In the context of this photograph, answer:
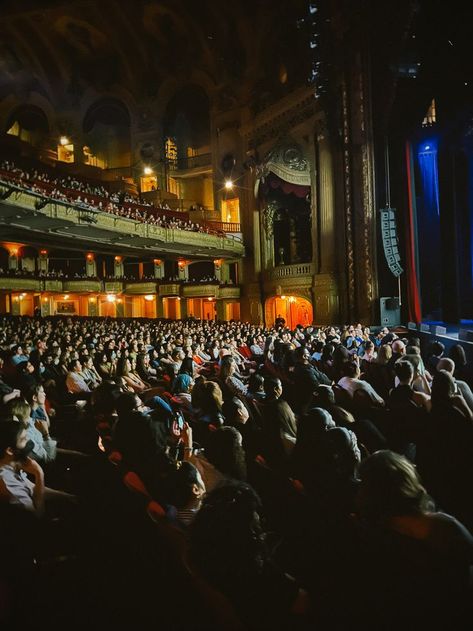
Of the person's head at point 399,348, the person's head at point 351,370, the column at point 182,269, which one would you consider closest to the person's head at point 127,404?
the person's head at point 351,370

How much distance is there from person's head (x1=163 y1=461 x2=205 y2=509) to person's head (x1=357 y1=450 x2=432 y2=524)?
0.94m

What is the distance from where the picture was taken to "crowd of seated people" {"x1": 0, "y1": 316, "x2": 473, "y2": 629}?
1904mm

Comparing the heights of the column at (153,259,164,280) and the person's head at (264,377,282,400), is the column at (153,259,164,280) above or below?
above

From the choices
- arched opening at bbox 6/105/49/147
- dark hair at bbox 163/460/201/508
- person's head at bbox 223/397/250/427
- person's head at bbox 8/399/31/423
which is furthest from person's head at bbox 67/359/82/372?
arched opening at bbox 6/105/49/147

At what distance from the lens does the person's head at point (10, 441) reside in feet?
10.6

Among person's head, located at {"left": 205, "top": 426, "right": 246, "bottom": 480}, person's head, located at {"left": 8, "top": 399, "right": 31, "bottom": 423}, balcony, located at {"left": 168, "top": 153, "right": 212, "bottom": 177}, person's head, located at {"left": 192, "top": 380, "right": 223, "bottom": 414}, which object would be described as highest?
balcony, located at {"left": 168, "top": 153, "right": 212, "bottom": 177}

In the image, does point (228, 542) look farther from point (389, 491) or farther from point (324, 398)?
point (324, 398)

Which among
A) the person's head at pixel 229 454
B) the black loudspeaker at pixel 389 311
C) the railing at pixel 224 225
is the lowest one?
the person's head at pixel 229 454

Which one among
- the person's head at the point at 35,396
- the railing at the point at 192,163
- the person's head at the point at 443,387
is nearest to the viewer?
the person's head at the point at 443,387

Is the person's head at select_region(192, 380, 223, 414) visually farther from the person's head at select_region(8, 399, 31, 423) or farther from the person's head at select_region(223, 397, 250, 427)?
the person's head at select_region(8, 399, 31, 423)

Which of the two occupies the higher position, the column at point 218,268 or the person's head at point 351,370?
the column at point 218,268

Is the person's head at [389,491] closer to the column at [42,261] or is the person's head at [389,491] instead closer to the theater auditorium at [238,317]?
the theater auditorium at [238,317]

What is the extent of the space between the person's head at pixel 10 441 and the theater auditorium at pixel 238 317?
0.05ft

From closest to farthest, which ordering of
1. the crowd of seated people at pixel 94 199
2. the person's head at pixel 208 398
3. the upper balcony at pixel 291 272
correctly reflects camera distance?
the person's head at pixel 208 398
the crowd of seated people at pixel 94 199
the upper balcony at pixel 291 272
